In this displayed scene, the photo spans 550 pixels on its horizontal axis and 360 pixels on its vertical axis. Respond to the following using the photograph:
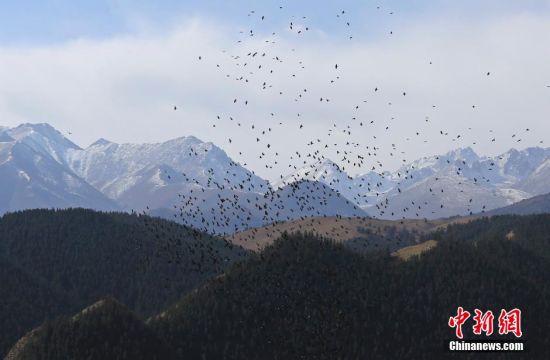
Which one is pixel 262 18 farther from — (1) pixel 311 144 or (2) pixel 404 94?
(1) pixel 311 144

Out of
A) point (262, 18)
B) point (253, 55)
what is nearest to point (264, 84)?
point (253, 55)

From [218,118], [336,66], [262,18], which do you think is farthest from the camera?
[218,118]

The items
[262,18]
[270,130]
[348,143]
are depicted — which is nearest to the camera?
[262,18]

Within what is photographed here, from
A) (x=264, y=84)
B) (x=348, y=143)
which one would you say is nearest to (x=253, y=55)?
(x=264, y=84)

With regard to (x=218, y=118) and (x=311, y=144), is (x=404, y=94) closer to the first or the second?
(x=311, y=144)

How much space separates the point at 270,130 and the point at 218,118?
1793 cm

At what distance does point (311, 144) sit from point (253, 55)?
48.8m

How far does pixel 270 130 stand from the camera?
7175 inches

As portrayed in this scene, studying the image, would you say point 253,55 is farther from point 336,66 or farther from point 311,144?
point 311,144

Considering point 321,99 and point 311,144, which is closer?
point 321,99

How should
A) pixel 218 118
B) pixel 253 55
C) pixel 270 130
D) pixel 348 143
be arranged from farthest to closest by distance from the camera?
1. pixel 348 143
2. pixel 270 130
3. pixel 218 118
4. pixel 253 55

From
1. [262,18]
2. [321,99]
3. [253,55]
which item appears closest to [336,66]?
[321,99]

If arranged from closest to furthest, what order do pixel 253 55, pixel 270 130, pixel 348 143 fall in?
pixel 253 55 < pixel 270 130 < pixel 348 143

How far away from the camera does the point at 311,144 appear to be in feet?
627
